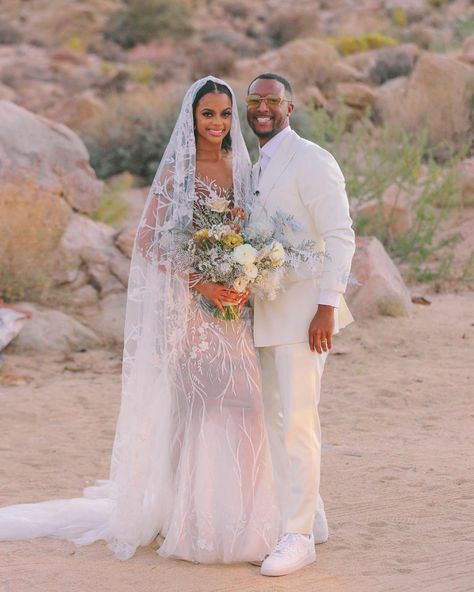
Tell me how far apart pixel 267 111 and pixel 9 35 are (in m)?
33.7

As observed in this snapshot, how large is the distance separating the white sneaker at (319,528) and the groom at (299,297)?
276mm

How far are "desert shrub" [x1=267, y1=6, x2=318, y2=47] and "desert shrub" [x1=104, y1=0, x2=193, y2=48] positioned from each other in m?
2.67

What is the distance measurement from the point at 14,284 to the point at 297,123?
6.46 meters

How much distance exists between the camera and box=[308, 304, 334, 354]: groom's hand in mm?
4709

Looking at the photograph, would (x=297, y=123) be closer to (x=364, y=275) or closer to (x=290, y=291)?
(x=364, y=275)

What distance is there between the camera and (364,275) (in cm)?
1042

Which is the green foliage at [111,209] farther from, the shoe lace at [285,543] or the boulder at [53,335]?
the shoe lace at [285,543]

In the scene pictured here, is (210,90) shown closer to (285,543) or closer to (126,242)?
(285,543)

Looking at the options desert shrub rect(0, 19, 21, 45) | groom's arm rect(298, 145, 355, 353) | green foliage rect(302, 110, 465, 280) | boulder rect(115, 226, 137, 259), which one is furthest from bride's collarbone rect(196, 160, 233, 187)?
Result: desert shrub rect(0, 19, 21, 45)

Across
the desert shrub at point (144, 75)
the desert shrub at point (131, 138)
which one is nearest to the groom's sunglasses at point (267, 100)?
the desert shrub at point (131, 138)

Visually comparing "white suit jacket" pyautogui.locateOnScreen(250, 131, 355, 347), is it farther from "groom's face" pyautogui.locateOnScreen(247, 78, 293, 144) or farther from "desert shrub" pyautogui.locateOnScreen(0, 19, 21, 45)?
"desert shrub" pyautogui.locateOnScreen(0, 19, 21, 45)

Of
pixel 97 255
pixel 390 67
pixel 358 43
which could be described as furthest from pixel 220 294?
pixel 358 43

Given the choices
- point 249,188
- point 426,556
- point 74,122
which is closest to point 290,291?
point 249,188

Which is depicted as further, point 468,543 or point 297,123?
point 297,123
